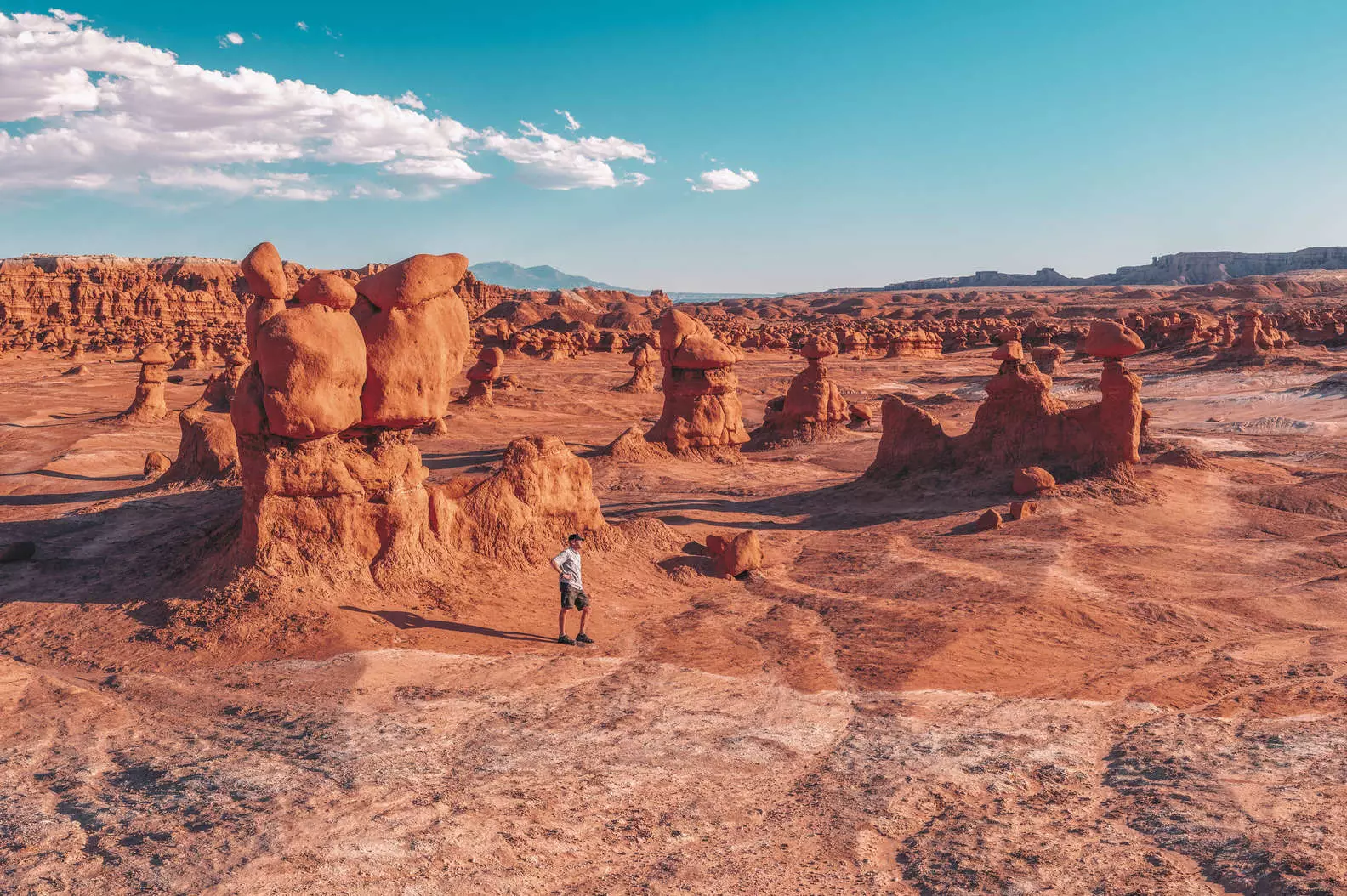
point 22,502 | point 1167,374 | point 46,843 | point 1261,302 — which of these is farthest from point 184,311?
point 1261,302

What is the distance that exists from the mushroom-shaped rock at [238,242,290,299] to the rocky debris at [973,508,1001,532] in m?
10.2

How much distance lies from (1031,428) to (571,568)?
10509 mm

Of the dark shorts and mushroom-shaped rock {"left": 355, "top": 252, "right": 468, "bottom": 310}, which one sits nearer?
the dark shorts

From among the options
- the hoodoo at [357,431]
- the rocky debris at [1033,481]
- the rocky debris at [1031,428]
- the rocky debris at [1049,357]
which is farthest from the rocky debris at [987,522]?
the rocky debris at [1049,357]

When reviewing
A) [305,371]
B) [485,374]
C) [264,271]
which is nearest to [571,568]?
[305,371]

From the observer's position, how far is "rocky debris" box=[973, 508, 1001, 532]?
1350cm

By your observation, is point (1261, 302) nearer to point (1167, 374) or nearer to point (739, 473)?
point (1167, 374)

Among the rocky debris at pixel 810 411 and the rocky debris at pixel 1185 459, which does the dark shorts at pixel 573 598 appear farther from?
the rocky debris at pixel 810 411

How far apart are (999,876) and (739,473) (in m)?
14.5

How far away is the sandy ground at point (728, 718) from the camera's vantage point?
4926 mm

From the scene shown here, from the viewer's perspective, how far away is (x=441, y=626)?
28.9ft

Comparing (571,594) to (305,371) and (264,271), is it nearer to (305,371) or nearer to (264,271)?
(305,371)

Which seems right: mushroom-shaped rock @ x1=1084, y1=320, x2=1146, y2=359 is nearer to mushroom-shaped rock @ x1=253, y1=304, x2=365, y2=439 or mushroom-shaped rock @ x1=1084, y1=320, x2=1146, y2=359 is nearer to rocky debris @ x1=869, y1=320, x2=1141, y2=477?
rocky debris @ x1=869, y1=320, x2=1141, y2=477

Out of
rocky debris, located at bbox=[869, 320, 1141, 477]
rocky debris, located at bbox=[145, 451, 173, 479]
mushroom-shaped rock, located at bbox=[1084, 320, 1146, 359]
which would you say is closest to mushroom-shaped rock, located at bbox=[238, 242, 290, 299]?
rocky debris, located at bbox=[145, 451, 173, 479]
